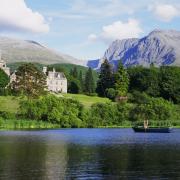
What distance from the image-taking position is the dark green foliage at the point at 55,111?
139500mm

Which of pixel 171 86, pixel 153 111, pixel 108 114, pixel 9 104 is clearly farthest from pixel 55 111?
pixel 171 86

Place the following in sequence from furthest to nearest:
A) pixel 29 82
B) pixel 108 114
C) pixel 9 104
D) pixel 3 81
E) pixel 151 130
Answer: pixel 3 81 < pixel 29 82 < pixel 108 114 < pixel 9 104 < pixel 151 130

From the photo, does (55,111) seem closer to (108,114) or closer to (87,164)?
(108,114)

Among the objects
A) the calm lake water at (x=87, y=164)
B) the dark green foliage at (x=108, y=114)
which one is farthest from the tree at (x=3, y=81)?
the calm lake water at (x=87, y=164)

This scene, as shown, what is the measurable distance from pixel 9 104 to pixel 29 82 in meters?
21.6

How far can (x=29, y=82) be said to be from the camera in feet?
567

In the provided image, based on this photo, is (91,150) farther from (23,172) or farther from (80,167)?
(23,172)

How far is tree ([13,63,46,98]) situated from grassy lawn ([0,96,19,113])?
7.82 meters

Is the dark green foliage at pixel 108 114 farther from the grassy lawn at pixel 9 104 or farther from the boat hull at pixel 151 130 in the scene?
the boat hull at pixel 151 130

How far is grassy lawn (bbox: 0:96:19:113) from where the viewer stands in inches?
5738

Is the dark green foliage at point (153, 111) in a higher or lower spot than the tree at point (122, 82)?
lower

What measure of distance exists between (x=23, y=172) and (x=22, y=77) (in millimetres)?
133404

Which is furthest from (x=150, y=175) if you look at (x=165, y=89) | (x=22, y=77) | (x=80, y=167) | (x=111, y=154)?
(x=165, y=89)

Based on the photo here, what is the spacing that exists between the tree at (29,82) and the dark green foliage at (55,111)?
22.3 metres
